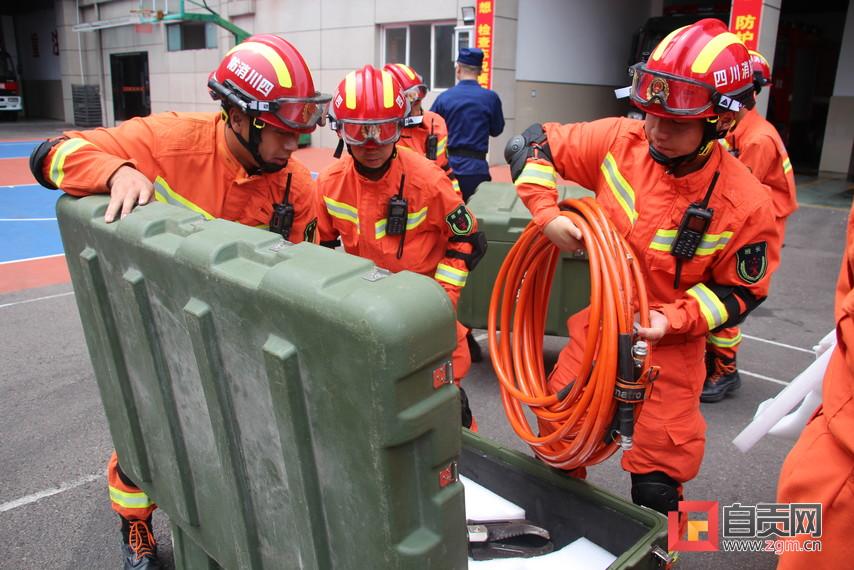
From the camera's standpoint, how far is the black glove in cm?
272

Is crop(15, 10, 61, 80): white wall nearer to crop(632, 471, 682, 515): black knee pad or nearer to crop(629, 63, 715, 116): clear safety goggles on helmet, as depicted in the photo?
crop(629, 63, 715, 116): clear safety goggles on helmet

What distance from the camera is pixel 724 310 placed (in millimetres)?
2328

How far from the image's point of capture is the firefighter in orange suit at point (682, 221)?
7.27 feet

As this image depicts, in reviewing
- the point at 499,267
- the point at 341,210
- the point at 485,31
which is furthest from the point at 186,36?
the point at 341,210

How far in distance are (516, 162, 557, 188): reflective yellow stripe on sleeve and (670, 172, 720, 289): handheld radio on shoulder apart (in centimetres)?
55

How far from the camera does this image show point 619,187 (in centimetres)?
255

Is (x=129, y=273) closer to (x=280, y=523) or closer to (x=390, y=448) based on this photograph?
(x=280, y=523)

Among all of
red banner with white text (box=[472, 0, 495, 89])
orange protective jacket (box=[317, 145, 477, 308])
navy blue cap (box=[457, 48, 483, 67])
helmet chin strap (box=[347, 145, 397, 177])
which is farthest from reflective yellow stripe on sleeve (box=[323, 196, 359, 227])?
red banner with white text (box=[472, 0, 495, 89])

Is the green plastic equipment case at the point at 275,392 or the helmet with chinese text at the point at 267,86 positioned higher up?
the helmet with chinese text at the point at 267,86

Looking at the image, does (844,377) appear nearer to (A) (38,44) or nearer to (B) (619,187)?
(B) (619,187)

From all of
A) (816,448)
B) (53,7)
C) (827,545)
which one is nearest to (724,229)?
(816,448)

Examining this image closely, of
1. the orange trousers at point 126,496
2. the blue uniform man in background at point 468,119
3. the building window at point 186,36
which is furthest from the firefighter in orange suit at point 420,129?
the building window at point 186,36

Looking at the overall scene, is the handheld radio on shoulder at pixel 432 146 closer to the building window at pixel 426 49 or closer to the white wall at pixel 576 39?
the white wall at pixel 576 39

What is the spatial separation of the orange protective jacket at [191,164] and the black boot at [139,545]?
1273 millimetres
